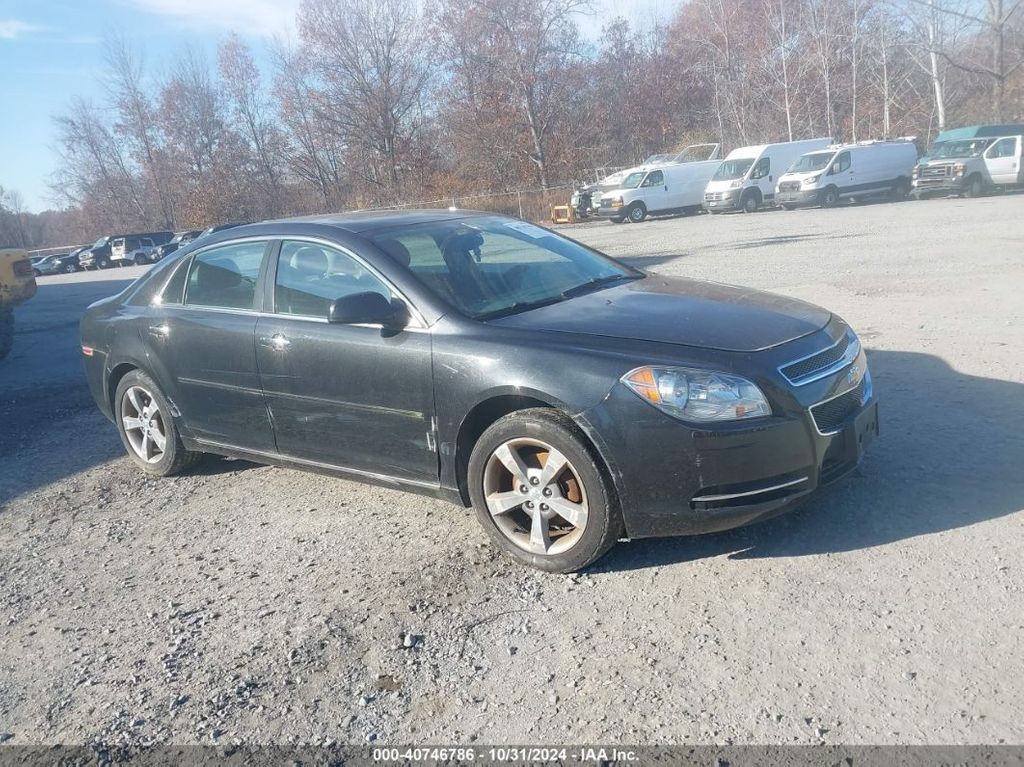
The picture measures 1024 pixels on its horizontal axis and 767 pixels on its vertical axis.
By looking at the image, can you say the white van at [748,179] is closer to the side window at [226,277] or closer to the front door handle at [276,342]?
the side window at [226,277]

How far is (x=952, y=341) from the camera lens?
689 cm

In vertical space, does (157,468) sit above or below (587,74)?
below

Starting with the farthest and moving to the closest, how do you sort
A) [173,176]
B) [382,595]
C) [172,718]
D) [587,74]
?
1. [173,176]
2. [587,74]
3. [382,595]
4. [172,718]

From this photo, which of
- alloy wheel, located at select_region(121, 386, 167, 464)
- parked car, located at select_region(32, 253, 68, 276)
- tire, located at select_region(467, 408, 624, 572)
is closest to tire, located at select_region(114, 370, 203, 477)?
alloy wheel, located at select_region(121, 386, 167, 464)

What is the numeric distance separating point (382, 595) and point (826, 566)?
1929 millimetres

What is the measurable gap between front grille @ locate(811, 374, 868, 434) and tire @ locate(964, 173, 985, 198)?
25.7 metres

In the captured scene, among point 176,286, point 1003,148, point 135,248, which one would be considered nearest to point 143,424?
point 176,286

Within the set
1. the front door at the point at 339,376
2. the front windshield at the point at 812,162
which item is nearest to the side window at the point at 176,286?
the front door at the point at 339,376

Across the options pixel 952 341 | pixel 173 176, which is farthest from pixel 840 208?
pixel 173 176

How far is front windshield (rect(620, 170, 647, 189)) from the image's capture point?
1243 inches

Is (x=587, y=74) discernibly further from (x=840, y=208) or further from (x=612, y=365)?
(x=612, y=365)

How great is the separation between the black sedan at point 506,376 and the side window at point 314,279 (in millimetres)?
11

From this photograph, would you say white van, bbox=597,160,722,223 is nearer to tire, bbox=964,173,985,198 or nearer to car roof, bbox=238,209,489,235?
tire, bbox=964,173,985,198

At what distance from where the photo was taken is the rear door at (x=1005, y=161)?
25.1m
